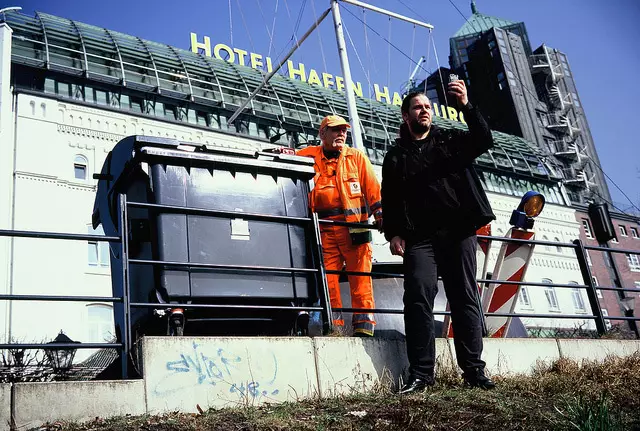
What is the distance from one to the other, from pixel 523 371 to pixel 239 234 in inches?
97.0

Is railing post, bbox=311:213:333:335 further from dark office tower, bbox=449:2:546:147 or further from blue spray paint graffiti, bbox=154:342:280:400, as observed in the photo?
dark office tower, bbox=449:2:546:147

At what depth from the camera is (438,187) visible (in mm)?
4992

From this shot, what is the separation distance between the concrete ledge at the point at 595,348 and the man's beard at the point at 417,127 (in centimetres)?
244

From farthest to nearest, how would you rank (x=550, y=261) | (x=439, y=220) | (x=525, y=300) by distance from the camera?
Answer: (x=550, y=261), (x=525, y=300), (x=439, y=220)

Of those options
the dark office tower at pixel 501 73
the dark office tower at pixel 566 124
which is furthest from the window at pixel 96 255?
the dark office tower at pixel 566 124

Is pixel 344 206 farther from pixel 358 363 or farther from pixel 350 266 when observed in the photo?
pixel 358 363

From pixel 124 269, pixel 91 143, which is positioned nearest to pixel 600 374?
pixel 124 269

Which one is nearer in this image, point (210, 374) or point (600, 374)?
point (210, 374)

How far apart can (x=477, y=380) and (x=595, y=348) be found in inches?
96.7

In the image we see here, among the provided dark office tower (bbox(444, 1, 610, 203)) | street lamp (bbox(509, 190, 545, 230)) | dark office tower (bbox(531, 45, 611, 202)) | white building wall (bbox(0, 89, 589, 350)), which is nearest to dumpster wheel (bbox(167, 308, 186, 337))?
street lamp (bbox(509, 190, 545, 230))

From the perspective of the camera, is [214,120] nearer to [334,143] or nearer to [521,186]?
[521,186]

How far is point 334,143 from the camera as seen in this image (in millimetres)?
6543

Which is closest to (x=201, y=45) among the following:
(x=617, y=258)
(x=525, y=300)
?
(x=525, y=300)

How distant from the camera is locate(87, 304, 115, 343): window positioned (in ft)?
98.2
